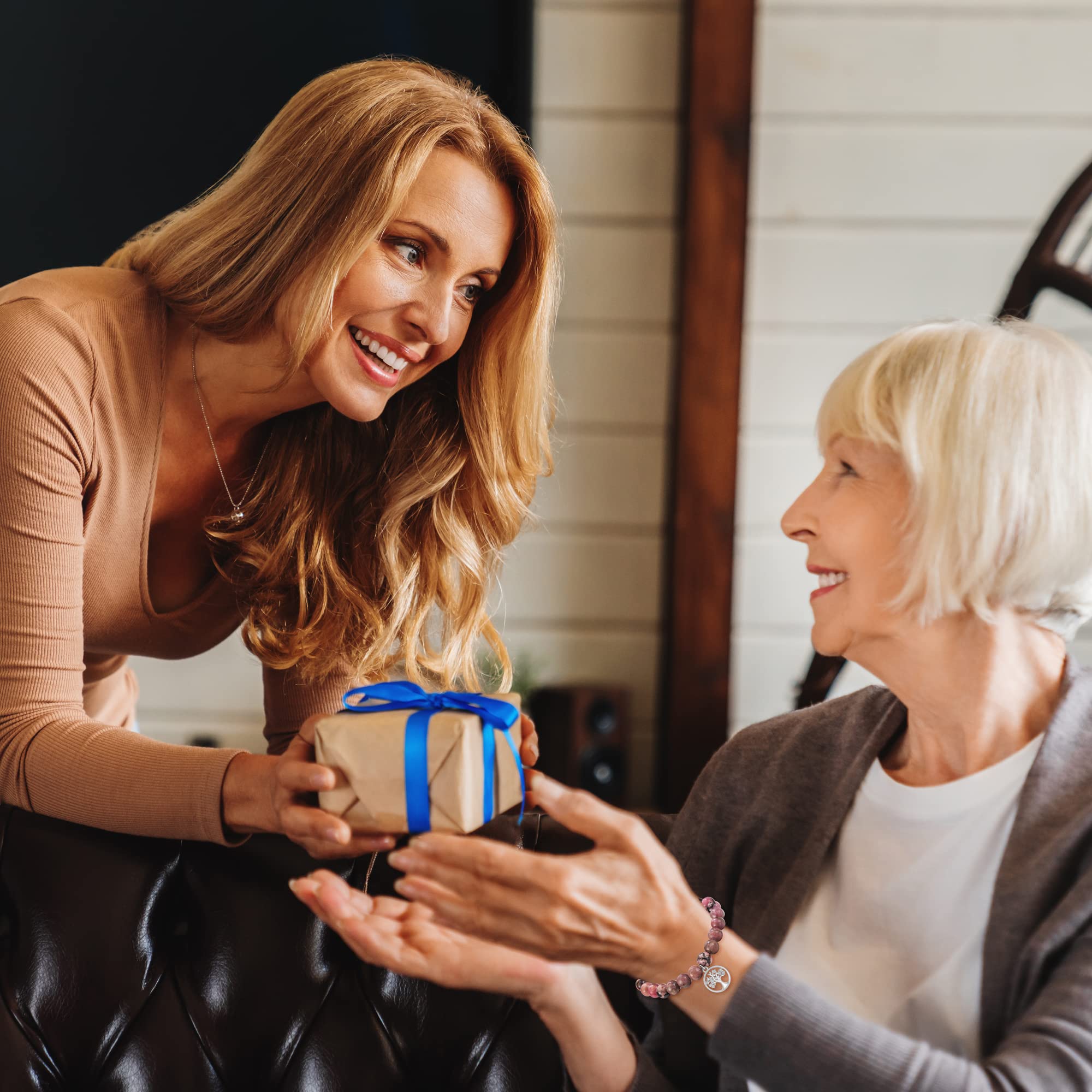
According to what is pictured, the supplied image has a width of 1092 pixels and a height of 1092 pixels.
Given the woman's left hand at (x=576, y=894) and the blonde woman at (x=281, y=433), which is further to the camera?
the blonde woman at (x=281, y=433)

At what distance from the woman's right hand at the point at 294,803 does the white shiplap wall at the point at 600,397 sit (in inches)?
80.5

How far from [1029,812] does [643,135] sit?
250 centimetres

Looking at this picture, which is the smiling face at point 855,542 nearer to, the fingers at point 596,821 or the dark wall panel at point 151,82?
the fingers at point 596,821

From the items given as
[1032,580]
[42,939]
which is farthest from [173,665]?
[1032,580]

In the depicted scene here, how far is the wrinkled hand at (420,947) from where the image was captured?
922 mm

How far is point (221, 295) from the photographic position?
1.53 metres

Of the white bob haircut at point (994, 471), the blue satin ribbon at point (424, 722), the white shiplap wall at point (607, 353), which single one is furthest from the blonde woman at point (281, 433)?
the white shiplap wall at point (607, 353)

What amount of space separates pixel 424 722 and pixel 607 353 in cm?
228

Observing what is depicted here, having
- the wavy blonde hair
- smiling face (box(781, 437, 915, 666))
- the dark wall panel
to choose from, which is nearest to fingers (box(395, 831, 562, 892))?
smiling face (box(781, 437, 915, 666))

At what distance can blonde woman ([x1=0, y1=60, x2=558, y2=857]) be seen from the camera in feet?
4.19

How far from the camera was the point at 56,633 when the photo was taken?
1.29 m

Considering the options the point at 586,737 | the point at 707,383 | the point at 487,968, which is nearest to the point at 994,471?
the point at 487,968

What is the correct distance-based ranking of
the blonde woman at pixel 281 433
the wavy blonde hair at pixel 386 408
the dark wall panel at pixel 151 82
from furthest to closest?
the dark wall panel at pixel 151 82 < the wavy blonde hair at pixel 386 408 < the blonde woman at pixel 281 433

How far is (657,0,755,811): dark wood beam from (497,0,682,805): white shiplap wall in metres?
0.20
